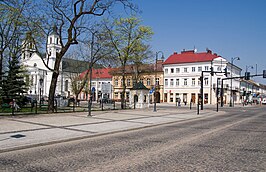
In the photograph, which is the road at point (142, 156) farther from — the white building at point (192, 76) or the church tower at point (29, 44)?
the white building at point (192, 76)

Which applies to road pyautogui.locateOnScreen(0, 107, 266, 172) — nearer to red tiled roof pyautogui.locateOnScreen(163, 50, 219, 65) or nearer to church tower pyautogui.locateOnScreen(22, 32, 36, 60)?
church tower pyautogui.locateOnScreen(22, 32, 36, 60)

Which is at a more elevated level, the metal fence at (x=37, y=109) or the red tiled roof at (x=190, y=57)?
the red tiled roof at (x=190, y=57)

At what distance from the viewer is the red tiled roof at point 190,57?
219 ft

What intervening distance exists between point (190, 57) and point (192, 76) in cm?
586

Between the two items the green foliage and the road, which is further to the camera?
the green foliage

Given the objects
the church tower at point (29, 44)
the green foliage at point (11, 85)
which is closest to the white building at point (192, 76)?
the green foliage at point (11, 85)

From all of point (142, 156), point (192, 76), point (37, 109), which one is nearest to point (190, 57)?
point (192, 76)

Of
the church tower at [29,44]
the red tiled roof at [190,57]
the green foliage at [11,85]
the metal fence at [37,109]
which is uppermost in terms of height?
the red tiled roof at [190,57]

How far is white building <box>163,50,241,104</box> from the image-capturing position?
65.2 metres

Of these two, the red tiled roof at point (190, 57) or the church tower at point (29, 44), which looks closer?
the church tower at point (29, 44)

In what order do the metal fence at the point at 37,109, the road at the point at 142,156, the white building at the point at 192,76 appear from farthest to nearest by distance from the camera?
the white building at the point at 192,76
the metal fence at the point at 37,109
the road at the point at 142,156

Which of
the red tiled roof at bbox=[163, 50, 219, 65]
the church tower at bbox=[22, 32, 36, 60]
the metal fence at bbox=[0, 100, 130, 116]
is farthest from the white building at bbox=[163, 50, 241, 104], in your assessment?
the church tower at bbox=[22, 32, 36, 60]

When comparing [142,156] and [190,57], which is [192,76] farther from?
[142,156]

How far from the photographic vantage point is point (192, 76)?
67.6 meters
